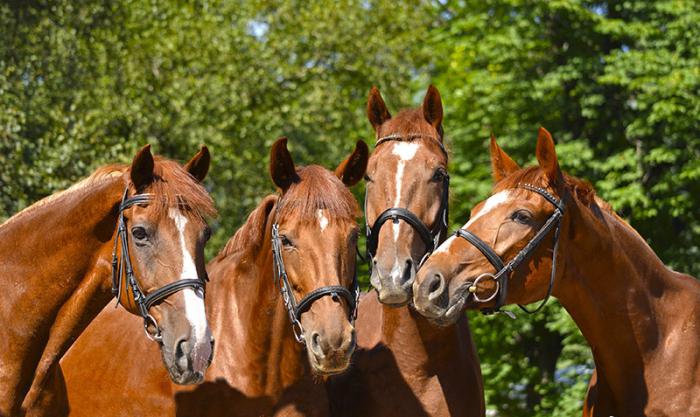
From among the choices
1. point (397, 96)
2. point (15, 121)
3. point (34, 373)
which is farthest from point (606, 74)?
point (34, 373)

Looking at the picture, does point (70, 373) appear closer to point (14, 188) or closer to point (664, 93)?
point (14, 188)

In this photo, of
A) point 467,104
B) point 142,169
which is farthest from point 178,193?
point 467,104

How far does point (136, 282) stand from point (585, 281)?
2.46 metres

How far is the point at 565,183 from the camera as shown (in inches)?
216

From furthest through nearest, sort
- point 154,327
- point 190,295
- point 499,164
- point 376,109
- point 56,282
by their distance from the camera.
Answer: point 376,109, point 499,164, point 56,282, point 154,327, point 190,295

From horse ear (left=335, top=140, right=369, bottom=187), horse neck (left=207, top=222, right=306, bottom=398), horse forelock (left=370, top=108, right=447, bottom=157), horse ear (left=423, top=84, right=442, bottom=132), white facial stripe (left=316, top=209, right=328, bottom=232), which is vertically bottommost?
horse neck (left=207, top=222, right=306, bottom=398)

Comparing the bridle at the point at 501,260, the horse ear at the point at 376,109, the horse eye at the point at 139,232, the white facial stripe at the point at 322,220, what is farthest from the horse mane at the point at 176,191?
the horse ear at the point at 376,109

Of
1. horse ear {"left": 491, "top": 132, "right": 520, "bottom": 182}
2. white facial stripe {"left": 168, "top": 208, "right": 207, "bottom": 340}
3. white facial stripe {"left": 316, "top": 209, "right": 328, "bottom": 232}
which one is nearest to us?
white facial stripe {"left": 168, "top": 208, "right": 207, "bottom": 340}

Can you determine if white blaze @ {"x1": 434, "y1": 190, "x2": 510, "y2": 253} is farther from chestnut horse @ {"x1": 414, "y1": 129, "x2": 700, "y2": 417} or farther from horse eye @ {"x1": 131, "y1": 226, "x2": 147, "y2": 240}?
horse eye @ {"x1": 131, "y1": 226, "x2": 147, "y2": 240}

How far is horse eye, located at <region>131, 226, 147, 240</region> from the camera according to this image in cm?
490

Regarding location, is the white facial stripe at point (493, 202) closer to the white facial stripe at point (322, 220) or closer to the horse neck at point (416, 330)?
the horse neck at point (416, 330)

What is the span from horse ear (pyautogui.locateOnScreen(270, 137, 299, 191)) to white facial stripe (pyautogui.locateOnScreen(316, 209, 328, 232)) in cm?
34

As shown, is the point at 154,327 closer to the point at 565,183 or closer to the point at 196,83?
the point at 565,183

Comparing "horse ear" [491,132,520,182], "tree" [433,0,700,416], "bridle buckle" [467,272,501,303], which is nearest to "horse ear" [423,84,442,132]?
"horse ear" [491,132,520,182]
